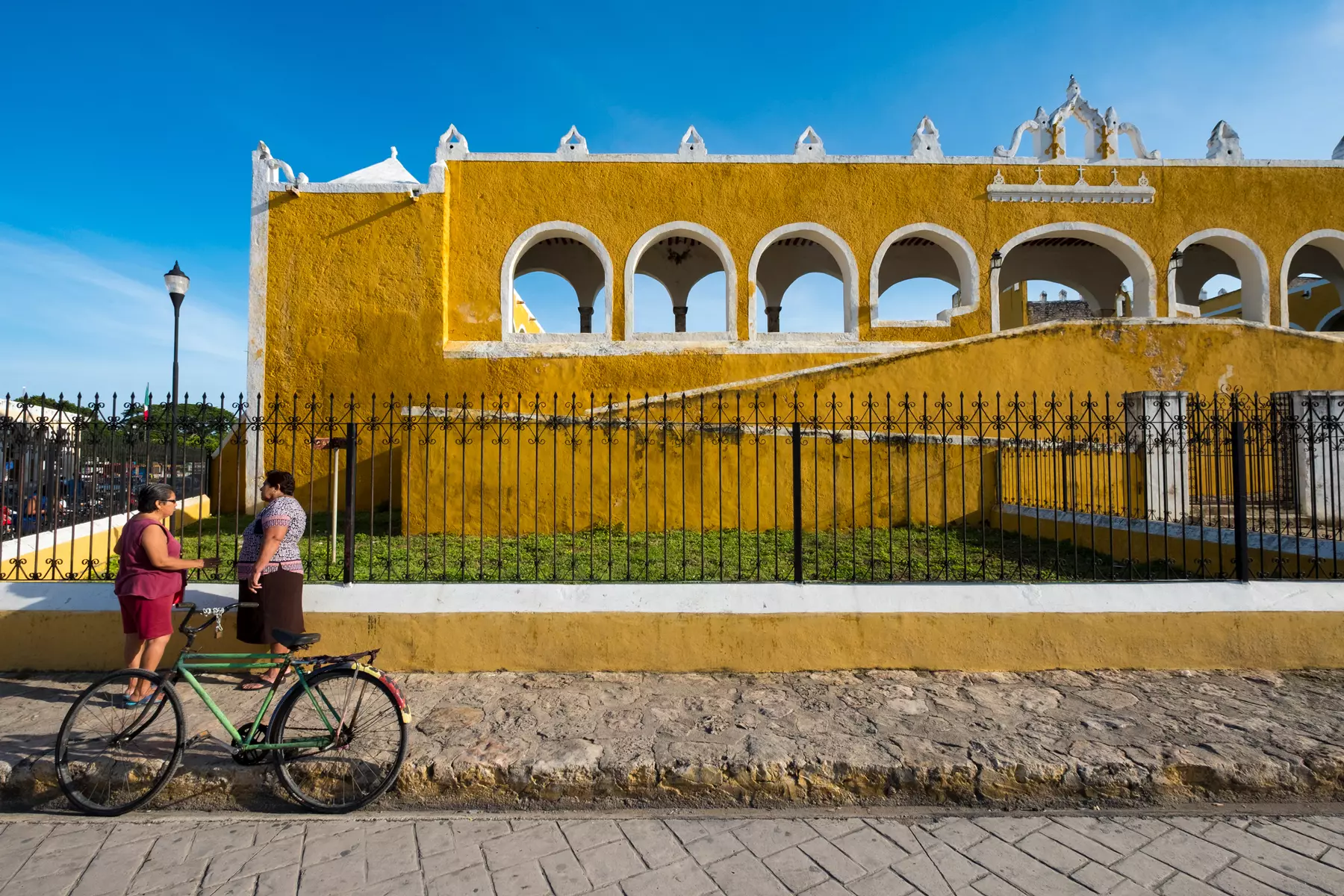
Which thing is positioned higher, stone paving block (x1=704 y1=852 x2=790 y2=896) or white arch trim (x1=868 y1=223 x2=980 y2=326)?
white arch trim (x1=868 y1=223 x2=980 y2=326)

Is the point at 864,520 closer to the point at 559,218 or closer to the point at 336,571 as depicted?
the point at 336,571

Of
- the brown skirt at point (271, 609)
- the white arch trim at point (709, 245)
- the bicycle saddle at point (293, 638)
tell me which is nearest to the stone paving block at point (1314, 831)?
the bicycle saddle at point (293, 638)

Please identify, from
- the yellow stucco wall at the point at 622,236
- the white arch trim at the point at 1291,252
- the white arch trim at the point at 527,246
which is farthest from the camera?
the white arch trim at the point at 1291,252

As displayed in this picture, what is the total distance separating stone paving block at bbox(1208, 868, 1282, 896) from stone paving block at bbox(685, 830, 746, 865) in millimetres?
1762

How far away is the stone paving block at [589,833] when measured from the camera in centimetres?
292

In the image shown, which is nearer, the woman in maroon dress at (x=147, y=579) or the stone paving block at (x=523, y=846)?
the stone paving block at (x=523, y=846)

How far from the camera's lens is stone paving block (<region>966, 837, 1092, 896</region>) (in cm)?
258

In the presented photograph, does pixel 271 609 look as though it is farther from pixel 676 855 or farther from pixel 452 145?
pixel 452 145

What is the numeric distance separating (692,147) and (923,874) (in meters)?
11.8

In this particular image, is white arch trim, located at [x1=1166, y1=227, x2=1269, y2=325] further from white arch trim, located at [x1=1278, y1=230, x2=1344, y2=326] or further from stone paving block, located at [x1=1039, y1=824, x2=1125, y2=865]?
stone paving block, located at [x1=1039, y1=824, x2=1125, y2=865]

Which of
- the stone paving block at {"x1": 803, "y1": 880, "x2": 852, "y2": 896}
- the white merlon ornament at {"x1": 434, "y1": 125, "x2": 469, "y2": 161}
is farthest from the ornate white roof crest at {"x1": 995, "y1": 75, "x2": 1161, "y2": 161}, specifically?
the stone paving block at {"x1": 803, "y1": 880, "x2": 852, "y2": 896}

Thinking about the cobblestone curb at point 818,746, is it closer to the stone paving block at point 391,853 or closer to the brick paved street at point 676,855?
the brick paved street at point 676,855

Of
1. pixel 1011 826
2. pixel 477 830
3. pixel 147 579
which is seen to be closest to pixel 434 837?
pixel 477 830

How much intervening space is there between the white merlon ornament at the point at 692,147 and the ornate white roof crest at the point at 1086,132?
5253mm
